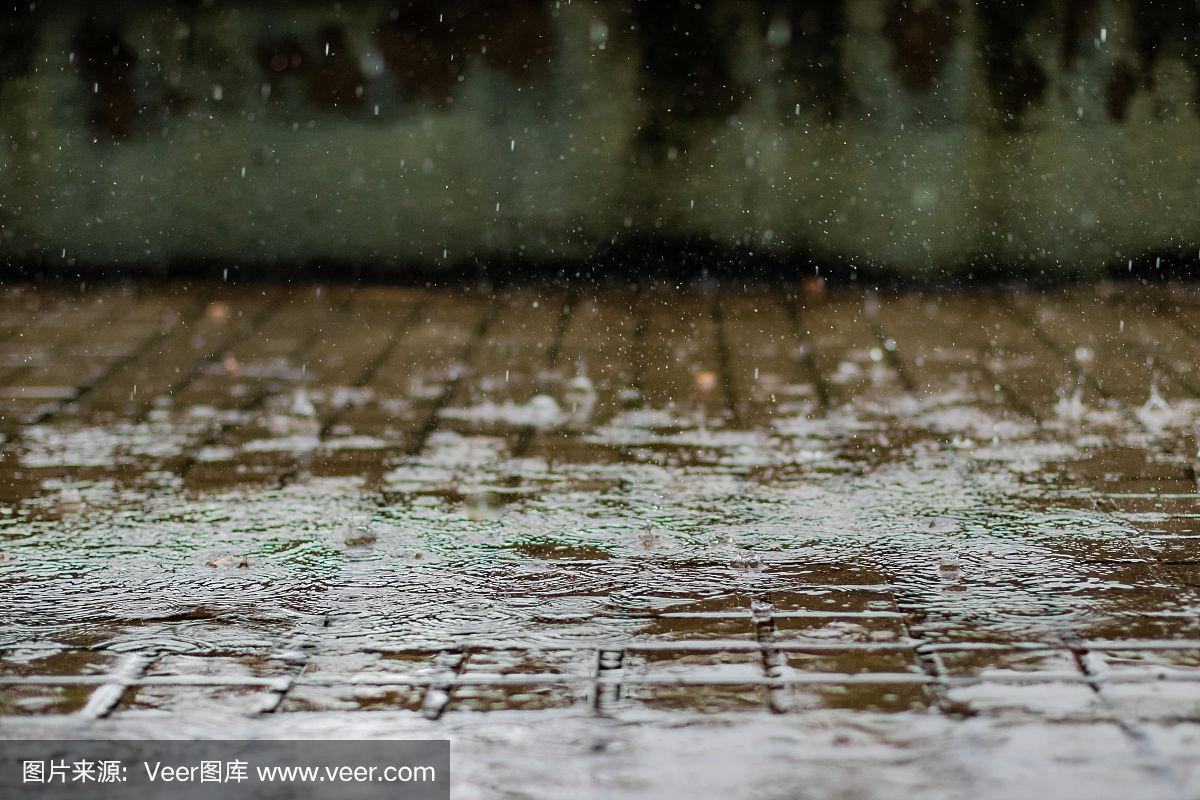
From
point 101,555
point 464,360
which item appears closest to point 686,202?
point 464,360

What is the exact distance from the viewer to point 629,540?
4645 mm

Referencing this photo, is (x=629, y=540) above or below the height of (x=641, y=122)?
below

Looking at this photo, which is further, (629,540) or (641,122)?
(641,122)

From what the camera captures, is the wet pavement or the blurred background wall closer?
the wet pavement

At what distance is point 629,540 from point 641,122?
4417 millimetres

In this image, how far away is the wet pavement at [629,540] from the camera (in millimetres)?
3314

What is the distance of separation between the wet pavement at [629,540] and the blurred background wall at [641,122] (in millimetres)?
808

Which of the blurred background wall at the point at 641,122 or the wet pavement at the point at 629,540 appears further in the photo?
the blurred background wall at the point at 641,122

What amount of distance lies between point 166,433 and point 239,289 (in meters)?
2.81

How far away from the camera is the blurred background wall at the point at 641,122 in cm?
856

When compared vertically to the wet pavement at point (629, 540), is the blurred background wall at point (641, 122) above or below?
above

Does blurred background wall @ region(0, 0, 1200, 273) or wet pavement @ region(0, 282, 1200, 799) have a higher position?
blurred background wall @ region(0, 0, 1200, 273)

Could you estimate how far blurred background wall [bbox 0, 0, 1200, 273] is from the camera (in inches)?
337

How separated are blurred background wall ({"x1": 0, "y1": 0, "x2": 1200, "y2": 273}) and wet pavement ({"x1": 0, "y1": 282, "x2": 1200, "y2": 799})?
808 millimetres
